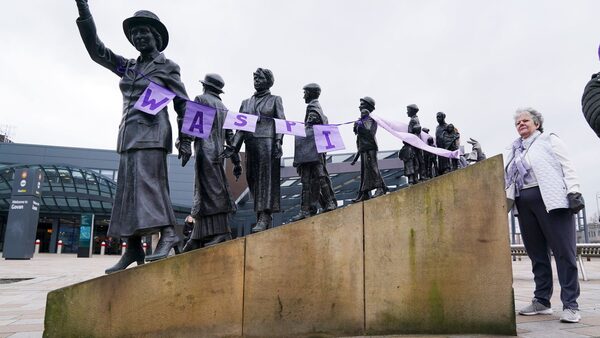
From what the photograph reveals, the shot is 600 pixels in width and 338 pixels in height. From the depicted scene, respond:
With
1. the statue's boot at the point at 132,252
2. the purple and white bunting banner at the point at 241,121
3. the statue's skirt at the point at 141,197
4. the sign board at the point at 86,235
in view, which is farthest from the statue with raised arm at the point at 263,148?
the sign board at the point at 86,235

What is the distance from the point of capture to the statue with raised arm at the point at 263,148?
5.26 meters

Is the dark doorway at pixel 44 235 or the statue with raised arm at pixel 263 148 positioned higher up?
the statue with raised arm at pixel 263 148

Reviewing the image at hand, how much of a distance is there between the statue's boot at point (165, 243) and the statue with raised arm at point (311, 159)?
7.48 feet

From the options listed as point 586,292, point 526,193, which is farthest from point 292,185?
point 526,193

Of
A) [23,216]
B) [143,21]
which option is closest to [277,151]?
[143,21]

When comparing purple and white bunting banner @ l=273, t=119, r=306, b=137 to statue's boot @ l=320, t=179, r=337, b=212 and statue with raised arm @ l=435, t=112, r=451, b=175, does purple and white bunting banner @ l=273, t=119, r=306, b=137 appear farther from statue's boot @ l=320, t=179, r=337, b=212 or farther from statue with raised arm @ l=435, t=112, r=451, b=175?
statue with raised arm @ l=435, t=112, r=451, b=175

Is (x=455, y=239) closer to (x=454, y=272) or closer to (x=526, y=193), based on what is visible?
(x=454, y=272)

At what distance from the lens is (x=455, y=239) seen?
11.9ft

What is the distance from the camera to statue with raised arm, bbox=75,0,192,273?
3.79 meters

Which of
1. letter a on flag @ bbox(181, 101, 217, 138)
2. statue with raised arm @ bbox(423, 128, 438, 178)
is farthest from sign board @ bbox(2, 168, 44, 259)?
letter a on flag @ bbox(181, 101, 217, 138)

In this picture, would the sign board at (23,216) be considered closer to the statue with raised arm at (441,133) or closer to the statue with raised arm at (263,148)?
the statue with raised arm at (263,148)

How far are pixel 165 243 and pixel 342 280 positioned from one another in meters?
1.68

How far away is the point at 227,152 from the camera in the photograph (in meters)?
5.23

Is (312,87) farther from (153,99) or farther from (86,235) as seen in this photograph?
(86,235)
